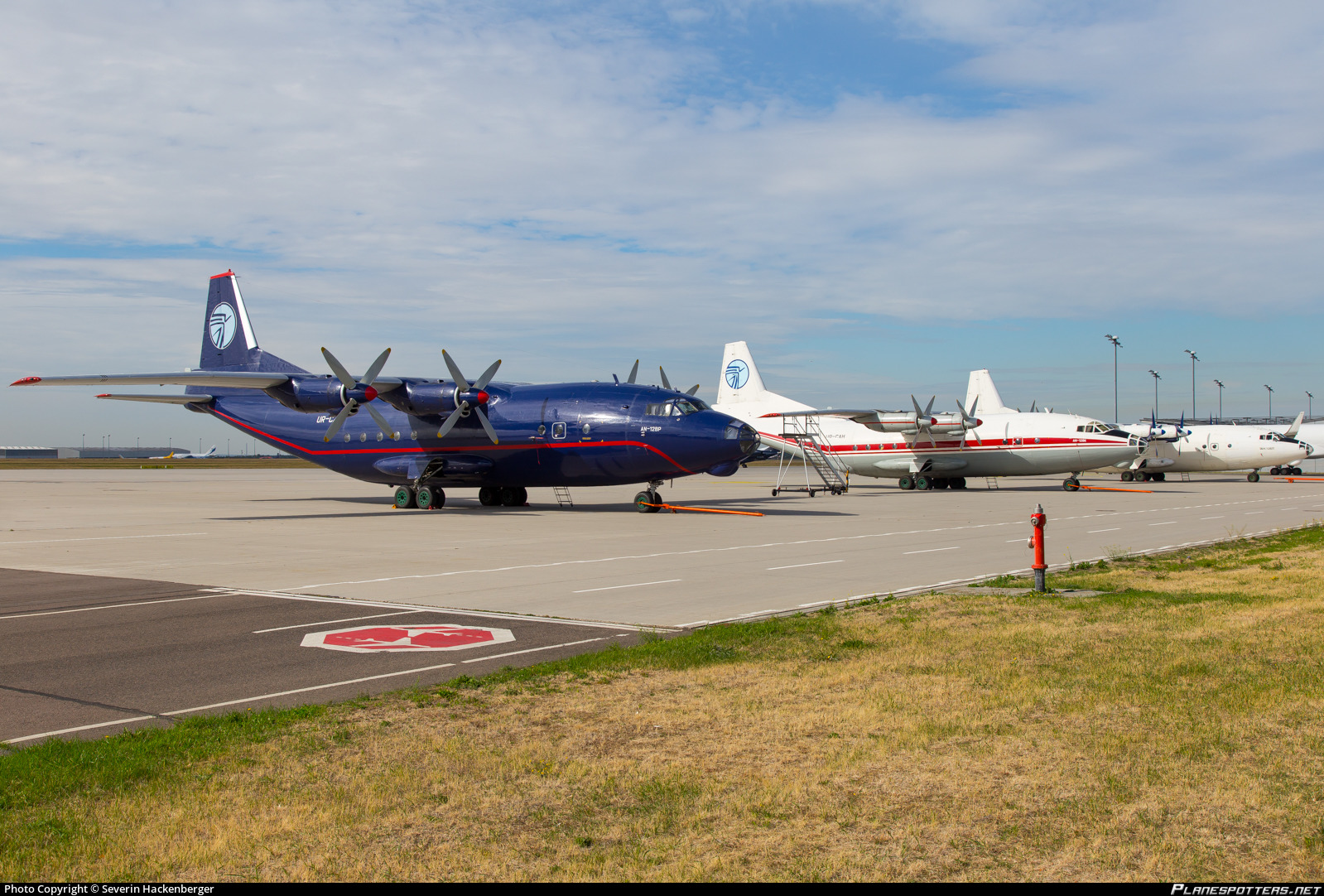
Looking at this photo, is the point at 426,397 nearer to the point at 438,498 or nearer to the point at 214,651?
the point at 438,498

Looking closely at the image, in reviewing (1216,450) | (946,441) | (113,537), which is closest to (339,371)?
(113,537)

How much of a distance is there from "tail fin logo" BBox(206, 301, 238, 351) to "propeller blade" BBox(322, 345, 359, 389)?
1124 cm

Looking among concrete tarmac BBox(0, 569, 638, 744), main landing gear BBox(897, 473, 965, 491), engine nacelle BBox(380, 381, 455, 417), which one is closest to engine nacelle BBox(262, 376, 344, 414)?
engine nacelle BBox(380, 381, 455, 417)

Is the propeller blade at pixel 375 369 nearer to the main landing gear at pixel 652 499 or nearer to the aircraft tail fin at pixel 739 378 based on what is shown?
the main landing gear at pixel 652 499

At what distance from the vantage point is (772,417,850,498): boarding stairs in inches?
1891

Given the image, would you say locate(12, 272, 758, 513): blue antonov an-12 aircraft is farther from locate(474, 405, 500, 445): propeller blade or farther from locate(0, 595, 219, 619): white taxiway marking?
locate(0, 595, 219, 619): white taxiway marking

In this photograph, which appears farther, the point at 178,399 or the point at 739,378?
the point at 739,378

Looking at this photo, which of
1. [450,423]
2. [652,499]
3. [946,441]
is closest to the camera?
[450,423]

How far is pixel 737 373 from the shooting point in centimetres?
6088

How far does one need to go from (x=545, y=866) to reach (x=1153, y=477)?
67788 mm

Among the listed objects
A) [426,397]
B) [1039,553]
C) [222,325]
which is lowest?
[1039,553]

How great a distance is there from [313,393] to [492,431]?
570cm

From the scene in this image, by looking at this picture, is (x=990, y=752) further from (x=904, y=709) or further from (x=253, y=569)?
(x=253, y=569)

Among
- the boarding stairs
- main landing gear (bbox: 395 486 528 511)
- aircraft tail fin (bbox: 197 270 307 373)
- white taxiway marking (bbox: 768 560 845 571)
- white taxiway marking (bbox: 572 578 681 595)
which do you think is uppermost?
aircraft tail fin (bbox: 197 270 307 373)
